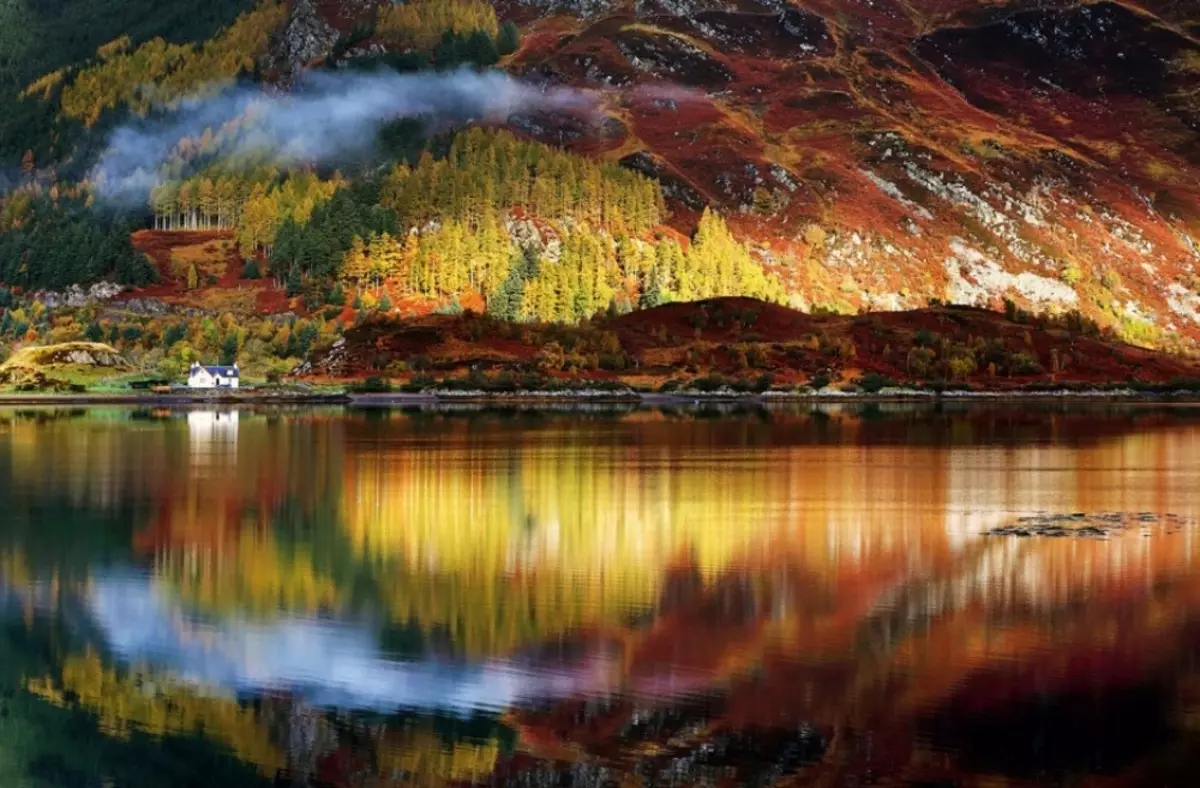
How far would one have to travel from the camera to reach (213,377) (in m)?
109

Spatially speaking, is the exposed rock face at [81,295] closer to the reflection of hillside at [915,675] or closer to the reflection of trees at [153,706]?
the reflection of hillside at [915,675]

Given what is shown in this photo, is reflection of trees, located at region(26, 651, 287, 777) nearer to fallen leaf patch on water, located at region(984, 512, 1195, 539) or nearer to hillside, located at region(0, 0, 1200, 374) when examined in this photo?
fallen leaf patch on water, located at region(984, 512, 1195, 539)

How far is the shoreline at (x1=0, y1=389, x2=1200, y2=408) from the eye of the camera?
331 feet

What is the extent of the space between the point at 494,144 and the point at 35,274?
1678 inches

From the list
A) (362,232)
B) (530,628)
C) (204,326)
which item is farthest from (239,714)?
(362,232)

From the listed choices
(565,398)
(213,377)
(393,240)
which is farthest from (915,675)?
(393,240)

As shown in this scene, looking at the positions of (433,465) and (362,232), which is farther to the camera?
(362,232)

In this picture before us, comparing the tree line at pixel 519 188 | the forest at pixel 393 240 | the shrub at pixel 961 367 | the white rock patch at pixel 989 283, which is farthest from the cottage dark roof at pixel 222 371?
the white rock patch at pixel 989 283

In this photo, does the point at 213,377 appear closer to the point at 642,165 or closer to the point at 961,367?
the point at 961,367

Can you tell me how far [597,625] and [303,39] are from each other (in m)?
171

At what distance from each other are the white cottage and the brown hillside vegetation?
21.2 ft

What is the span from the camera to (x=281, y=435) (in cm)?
6744

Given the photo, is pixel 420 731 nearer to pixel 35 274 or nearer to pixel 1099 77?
pixel 35 274

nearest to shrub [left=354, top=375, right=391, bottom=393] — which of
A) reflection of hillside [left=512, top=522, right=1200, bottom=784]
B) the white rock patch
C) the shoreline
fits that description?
Result: the shoreline
